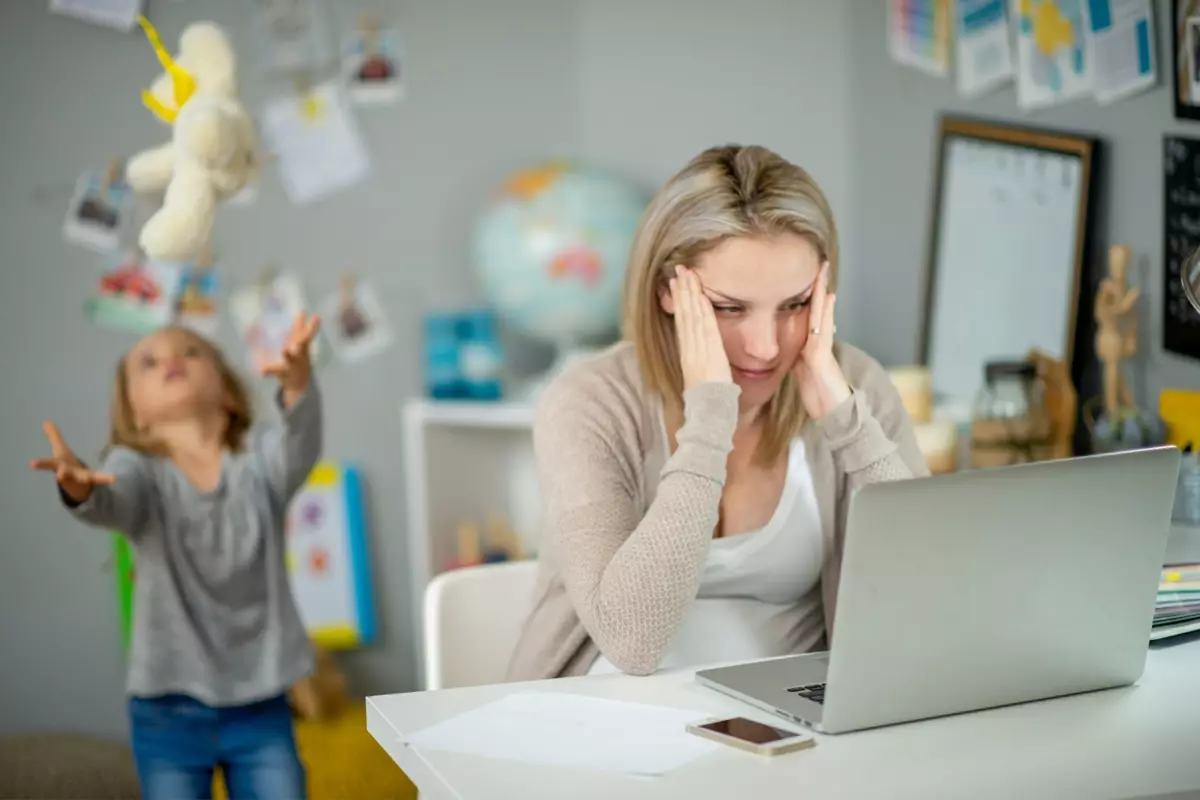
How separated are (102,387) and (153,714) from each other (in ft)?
3.59

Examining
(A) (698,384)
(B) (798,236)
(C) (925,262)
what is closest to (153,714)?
(A) (698,384)

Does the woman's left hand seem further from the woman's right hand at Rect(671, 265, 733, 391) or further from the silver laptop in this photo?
the silver laptop

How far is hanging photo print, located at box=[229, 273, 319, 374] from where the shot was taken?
2.99 m

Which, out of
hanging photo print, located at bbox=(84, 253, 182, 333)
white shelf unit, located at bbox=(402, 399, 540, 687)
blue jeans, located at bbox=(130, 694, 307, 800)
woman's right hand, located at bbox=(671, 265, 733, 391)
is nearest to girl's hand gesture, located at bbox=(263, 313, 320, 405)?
blue jeans, located at bbox=(130, 694, 307, 800)

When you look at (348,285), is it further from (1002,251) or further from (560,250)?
(1002,251)

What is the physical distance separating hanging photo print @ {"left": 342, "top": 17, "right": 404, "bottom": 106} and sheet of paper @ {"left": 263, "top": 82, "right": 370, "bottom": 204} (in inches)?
1.8

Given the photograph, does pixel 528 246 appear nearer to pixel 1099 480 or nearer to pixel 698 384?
pixel 698 384

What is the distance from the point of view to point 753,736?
1095mm

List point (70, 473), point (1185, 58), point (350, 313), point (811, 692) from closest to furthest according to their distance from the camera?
1. point (811, 692)
2. point (70, 473)
3. point (1185, 58)
4. point (350, 313)

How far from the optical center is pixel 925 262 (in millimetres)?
2652

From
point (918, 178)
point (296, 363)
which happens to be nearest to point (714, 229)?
point (296, 363)

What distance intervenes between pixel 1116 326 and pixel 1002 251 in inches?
14.6

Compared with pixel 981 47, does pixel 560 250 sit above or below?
Answer: below

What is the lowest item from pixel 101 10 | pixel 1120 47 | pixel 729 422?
pixel 729 422
